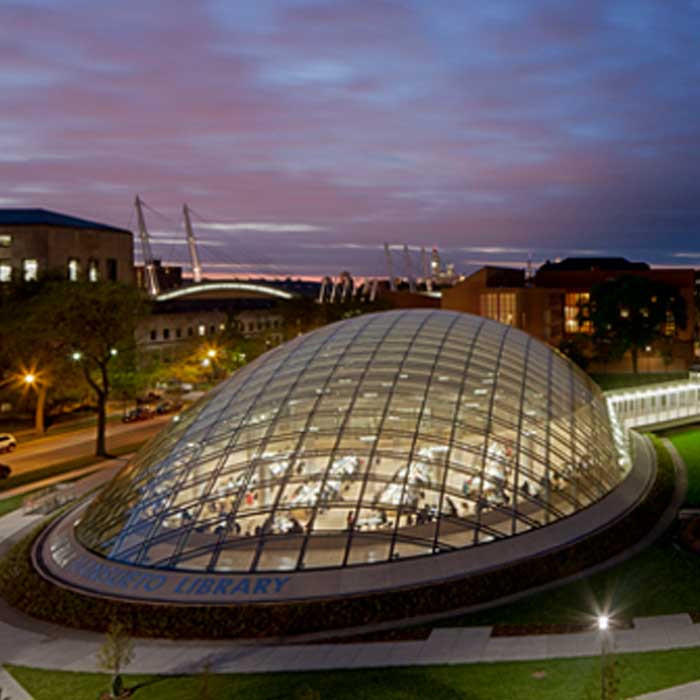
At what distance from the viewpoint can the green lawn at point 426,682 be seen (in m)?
16.4

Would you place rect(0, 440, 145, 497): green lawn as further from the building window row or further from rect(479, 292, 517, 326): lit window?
rect(479, 292, 517, 326): lit window

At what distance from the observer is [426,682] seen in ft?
56.0

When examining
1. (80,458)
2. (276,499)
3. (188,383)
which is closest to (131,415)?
Result: (80,458)

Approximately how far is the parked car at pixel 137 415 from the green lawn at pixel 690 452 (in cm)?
4249

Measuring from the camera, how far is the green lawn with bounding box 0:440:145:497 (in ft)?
138

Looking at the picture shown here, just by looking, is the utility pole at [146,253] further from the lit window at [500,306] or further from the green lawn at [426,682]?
the green lawn at [426,682]

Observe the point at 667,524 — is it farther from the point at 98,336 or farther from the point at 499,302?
the point at 499,302

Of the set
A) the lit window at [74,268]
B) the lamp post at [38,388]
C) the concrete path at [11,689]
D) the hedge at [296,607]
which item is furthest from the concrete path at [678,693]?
the lit window at [74,268]

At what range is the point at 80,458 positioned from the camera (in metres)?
48.9

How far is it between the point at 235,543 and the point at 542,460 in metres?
11.7

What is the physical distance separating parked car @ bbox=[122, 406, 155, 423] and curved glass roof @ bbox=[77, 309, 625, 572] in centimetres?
3220

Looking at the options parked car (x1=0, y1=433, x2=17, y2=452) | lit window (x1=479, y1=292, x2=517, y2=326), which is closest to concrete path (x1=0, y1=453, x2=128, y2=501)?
parked car (x1=0, y1=433, x2=17, y2=452)

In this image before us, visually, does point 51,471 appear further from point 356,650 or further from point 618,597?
point 618,597

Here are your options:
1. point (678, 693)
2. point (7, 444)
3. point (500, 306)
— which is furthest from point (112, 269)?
point (678, 693)
